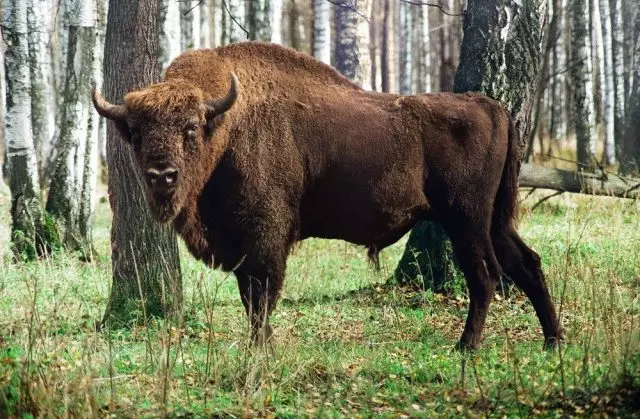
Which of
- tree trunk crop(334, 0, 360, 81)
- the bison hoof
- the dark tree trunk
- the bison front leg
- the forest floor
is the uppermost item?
tree trunk crop(334, 0, 360, 81)

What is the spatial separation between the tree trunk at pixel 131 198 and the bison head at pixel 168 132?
3.11 feet

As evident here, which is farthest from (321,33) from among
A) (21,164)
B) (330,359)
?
(330,359)

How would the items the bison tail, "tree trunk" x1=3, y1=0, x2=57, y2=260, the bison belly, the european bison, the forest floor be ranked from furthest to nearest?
"tree trunk" x1=3, y1=0, x2=57, y2=260 → the bison tail → the bison belly → the european bison → the forest floor

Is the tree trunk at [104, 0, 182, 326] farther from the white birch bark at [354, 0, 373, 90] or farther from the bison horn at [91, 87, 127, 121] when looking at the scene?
the white birch bark at [354, 0, 373, 90]

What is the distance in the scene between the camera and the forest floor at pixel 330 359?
4773 mm

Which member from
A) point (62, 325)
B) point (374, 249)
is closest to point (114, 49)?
point (62, 325)

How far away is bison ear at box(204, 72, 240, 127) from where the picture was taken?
242 inches

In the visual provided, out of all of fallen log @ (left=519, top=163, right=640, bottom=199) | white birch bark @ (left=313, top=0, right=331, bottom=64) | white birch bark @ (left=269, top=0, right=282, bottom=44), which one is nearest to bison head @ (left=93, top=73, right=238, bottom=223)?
fallen log @ (left=519, top=163, right=640, bottom=199)

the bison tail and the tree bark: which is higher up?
the tree bark

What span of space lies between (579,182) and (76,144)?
6.75 m

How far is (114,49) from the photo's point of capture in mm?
7125

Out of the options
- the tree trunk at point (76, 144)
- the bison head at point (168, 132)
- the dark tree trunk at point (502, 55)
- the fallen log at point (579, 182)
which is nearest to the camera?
the bison head at point (168, 132)

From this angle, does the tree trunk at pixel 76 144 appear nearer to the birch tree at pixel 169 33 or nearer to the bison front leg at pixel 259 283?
the birch tree at pixel 169 33

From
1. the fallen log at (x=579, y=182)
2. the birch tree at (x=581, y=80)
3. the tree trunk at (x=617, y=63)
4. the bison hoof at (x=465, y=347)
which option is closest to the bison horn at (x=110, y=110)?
the bison hoof at (x=465, y=347)
